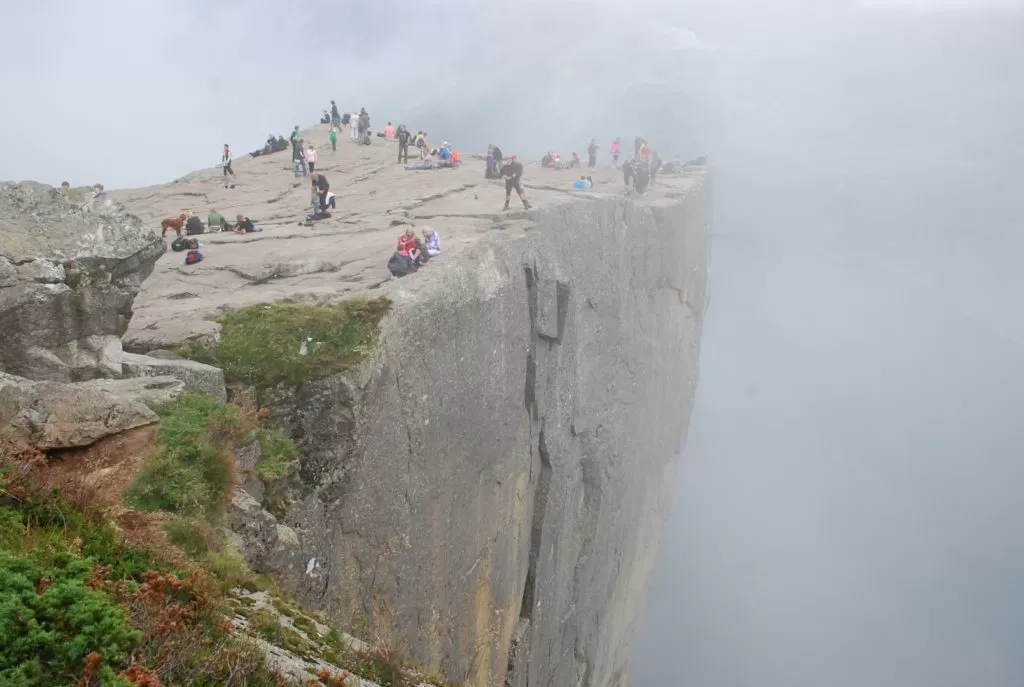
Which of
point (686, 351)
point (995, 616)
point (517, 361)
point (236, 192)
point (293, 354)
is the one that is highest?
point (236, 192)

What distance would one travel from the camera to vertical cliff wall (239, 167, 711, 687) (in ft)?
27.5

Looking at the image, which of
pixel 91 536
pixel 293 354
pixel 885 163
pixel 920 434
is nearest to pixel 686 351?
pixel 293 354

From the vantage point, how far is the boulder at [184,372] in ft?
25.3

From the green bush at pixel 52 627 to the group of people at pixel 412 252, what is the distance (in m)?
7.07

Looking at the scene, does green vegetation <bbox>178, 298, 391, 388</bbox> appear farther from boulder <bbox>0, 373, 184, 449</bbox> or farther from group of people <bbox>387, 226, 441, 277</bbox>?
boulder <bbox>0, 373, 184, 449</bbox>

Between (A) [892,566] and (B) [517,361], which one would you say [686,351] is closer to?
(B) [517,361]

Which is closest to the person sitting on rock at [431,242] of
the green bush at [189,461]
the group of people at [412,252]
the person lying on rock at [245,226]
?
the group of people at [412,252]

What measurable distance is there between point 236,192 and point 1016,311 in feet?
211

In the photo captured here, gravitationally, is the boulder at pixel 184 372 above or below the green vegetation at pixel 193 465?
above

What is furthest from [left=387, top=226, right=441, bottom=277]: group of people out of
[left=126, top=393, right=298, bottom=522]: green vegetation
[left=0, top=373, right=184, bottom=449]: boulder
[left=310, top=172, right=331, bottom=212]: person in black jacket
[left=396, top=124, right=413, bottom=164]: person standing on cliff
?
[left=396, top=124, right=413, bottom=164]: person standing on cliff

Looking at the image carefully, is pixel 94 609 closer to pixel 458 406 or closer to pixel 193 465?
pixel 193 465

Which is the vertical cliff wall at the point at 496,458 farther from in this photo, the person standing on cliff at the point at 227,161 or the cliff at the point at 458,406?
the person standing on cliff at the point at 227,161

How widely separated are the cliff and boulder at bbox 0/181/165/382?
3.57ft

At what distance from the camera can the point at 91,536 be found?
4.76 m
